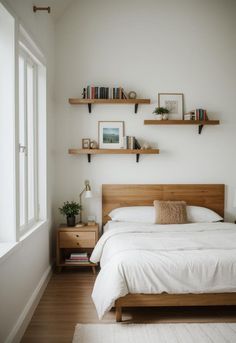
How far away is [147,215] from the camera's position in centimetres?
376

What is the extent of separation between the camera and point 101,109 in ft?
13.4

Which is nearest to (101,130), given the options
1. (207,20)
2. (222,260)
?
(207,20)

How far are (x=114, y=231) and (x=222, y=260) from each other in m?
1.14

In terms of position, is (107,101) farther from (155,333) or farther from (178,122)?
(155,333)

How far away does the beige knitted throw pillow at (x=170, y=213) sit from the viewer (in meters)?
3.67

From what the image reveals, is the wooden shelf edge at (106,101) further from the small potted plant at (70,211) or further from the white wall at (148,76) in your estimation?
the small potted plant at (70,211)

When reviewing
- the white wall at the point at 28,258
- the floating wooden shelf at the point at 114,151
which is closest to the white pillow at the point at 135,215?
the floating wooden shelf at the point at 114,151

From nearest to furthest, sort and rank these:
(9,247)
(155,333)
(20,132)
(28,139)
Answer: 1. (9,247)
2. (155,333)
3. (20,132)
4. (28,139)

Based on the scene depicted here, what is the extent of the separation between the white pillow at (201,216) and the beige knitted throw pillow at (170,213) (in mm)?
102

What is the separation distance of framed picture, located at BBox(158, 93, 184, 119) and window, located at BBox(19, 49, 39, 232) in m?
1.63

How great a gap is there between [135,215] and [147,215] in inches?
5.5

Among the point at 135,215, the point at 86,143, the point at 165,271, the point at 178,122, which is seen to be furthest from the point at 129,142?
the point at 165,271

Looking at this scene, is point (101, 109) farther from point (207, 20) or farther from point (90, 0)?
point (207, 20)

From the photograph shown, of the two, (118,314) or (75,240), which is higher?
(75,240)
